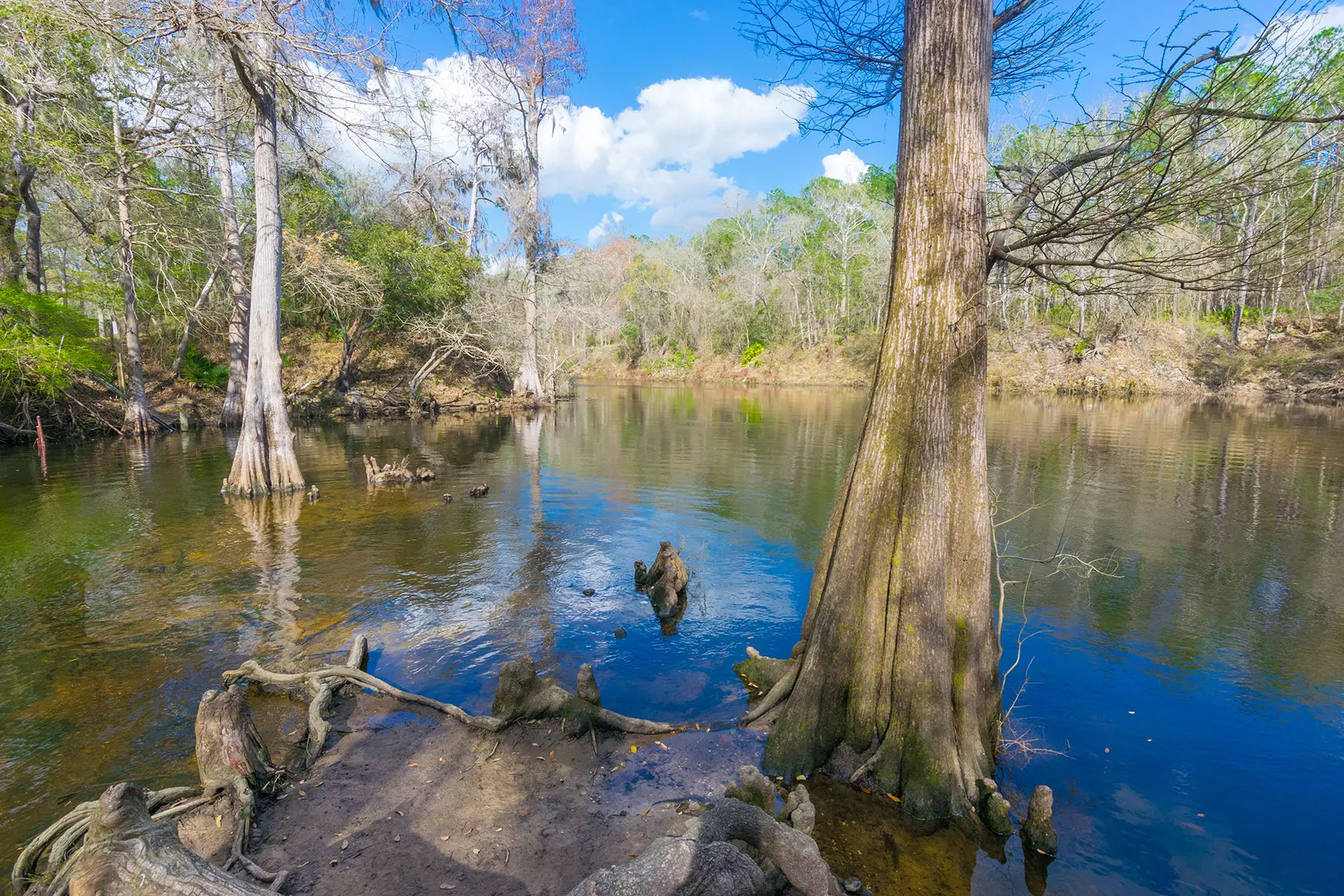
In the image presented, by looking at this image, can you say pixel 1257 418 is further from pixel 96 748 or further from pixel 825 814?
pixel 96 748

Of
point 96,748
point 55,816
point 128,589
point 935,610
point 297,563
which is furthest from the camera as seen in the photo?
point 297,563

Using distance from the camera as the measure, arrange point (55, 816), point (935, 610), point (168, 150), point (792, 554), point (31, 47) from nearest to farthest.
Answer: point (55, 816), point (935, 610), point (31, 47), point (792, 554), point (168, 150)

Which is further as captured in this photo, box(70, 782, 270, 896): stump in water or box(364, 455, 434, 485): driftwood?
box(364, 455, 434, 485): driftwood

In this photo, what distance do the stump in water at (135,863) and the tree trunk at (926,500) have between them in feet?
12.0

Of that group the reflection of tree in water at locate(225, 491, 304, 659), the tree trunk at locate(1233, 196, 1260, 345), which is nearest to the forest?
the tree trunk at locate(1233, 196, 1260, 345)

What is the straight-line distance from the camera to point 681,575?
8.81 metres

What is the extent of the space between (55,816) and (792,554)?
9.10 m

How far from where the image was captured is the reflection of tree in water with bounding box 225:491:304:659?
7484mm

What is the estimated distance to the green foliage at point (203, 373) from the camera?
28.5 metres

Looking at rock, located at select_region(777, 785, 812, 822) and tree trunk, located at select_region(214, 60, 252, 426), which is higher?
tree trunk, located at select_region(214, 60, 252, 426)

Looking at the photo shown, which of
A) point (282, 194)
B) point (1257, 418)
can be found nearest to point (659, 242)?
point (282, 194)

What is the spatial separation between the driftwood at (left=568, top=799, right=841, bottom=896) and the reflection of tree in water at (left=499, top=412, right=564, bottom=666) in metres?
4.21

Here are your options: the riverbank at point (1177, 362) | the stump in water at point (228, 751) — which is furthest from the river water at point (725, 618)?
the riverbank at point (1177, 362)

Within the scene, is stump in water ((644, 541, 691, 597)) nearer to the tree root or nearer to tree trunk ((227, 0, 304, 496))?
the tree root
